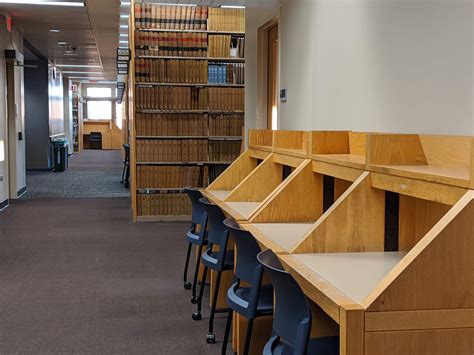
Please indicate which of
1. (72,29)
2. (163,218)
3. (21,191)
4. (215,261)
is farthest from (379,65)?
(21,191)

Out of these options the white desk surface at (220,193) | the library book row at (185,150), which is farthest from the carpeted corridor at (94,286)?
the library book row at (185,150)

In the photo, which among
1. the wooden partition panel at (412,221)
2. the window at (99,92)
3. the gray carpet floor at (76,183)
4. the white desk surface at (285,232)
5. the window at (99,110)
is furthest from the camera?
the window at (99,110)

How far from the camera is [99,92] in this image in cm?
3453

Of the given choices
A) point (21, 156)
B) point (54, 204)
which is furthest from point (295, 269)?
point (21, 156)

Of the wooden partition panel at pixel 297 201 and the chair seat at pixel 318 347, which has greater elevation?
the wooden partition panel at pixel 297 201

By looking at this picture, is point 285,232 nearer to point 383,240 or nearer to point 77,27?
point 383,240

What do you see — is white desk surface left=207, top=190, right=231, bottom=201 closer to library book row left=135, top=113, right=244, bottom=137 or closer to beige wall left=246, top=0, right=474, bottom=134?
beige wall left=246, top=0, right=474, bottom=134

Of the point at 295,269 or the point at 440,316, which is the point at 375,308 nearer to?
the point at 440,316

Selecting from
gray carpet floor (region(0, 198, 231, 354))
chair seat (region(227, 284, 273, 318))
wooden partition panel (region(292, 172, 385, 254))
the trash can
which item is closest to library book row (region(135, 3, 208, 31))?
gray carpet floor (region(0, 198, 231, 354))

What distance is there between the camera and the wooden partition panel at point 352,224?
2842 mm

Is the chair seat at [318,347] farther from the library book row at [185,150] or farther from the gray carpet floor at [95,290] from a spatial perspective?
the library book row at [185,150]

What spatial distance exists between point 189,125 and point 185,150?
1.10 feet

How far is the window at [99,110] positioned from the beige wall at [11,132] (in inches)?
935

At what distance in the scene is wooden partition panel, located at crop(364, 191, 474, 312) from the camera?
6.41 feet
